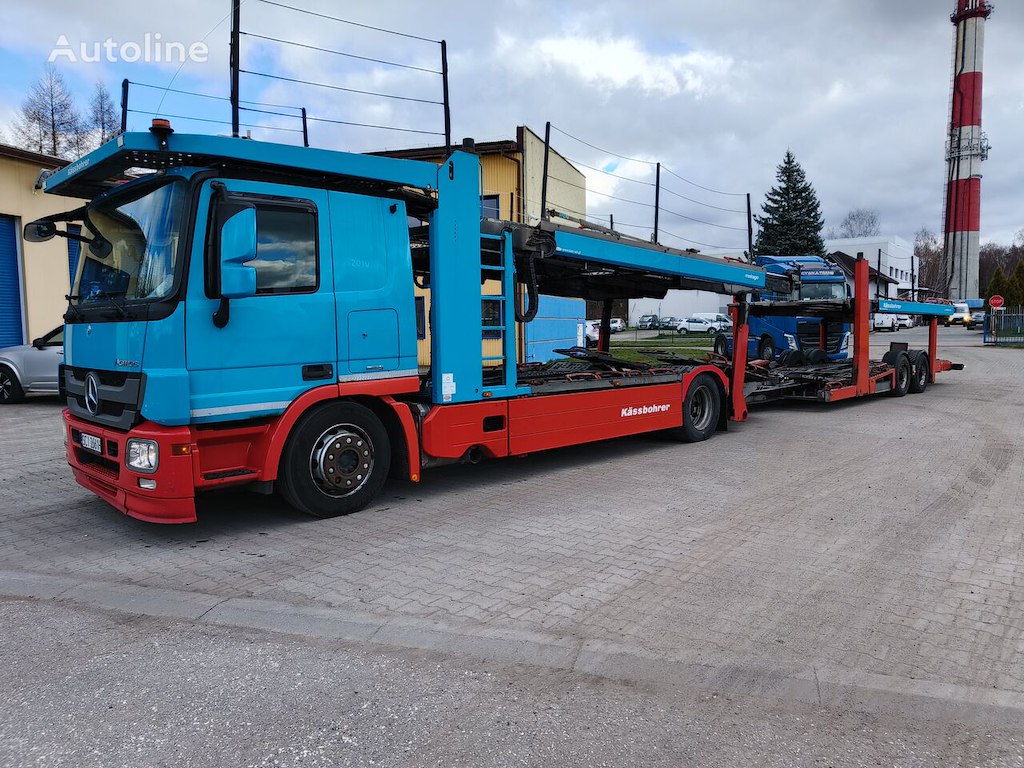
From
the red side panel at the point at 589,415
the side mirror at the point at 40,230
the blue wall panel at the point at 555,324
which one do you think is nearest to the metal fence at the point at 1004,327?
the blue wall panel at the point at 555,324

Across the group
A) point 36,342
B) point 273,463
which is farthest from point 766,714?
point 36,342

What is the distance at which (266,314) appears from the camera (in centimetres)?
547

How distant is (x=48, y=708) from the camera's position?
10.3 ft

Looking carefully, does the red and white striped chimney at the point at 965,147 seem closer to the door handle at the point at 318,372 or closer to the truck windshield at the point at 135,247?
the door handle at the point at 318,372

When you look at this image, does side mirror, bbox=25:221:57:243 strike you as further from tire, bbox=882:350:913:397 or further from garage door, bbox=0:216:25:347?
tire, bbox=882:350:913:397

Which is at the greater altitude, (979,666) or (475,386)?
(475,386)

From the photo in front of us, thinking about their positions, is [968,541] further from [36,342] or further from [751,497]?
[36,342]

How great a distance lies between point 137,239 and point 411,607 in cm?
359

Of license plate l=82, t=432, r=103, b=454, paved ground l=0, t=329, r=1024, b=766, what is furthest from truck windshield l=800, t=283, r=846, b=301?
license plate l=82, t=432, r=103, b=454

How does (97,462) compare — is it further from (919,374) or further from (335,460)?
(919,374)

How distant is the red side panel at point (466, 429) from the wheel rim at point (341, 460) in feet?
2.01

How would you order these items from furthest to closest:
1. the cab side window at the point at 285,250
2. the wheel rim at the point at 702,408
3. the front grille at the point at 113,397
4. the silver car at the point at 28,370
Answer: the silver car at the point at 28,370 → the wheel rim at the point at 702,408 → the cab side window at the point at 285,250 → the front grille at the point at 113,397

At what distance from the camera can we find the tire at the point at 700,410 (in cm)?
987

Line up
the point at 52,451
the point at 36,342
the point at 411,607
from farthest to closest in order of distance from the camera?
the point at 36,342 → the point at 52,451 → the point at 411,607
